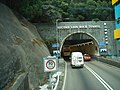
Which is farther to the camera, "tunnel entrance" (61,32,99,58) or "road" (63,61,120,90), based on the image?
"tunnel entrance" (61,32,99,58)

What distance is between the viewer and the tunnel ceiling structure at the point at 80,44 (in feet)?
178

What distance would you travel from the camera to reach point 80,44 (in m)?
73.8

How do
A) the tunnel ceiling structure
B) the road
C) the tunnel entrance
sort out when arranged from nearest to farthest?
the road < the tunnel entrance < the tunnel ceiling structure

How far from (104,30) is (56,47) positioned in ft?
36.8

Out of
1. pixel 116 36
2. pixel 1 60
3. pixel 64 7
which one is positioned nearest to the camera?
pixel 1 60

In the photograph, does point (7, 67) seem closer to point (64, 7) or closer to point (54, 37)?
point (54, 37)

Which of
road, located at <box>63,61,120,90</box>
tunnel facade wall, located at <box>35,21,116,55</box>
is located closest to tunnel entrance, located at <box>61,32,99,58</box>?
tunnel facade wall, located at <box>35,21,116,55</box>

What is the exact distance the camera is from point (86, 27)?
171ft

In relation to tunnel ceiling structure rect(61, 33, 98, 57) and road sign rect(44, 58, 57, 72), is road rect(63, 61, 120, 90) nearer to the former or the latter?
road sign rect(44, 58, 57, 72)

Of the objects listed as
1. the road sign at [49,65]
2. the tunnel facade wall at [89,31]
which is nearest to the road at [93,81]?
the road sign at [49,65]

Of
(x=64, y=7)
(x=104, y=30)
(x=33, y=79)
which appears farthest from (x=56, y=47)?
(x=33, y=79)

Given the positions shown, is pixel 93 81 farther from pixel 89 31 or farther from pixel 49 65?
pixel 89 31

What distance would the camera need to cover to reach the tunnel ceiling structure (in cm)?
5416

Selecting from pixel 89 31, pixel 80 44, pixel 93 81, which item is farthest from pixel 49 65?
pixel 80 44
